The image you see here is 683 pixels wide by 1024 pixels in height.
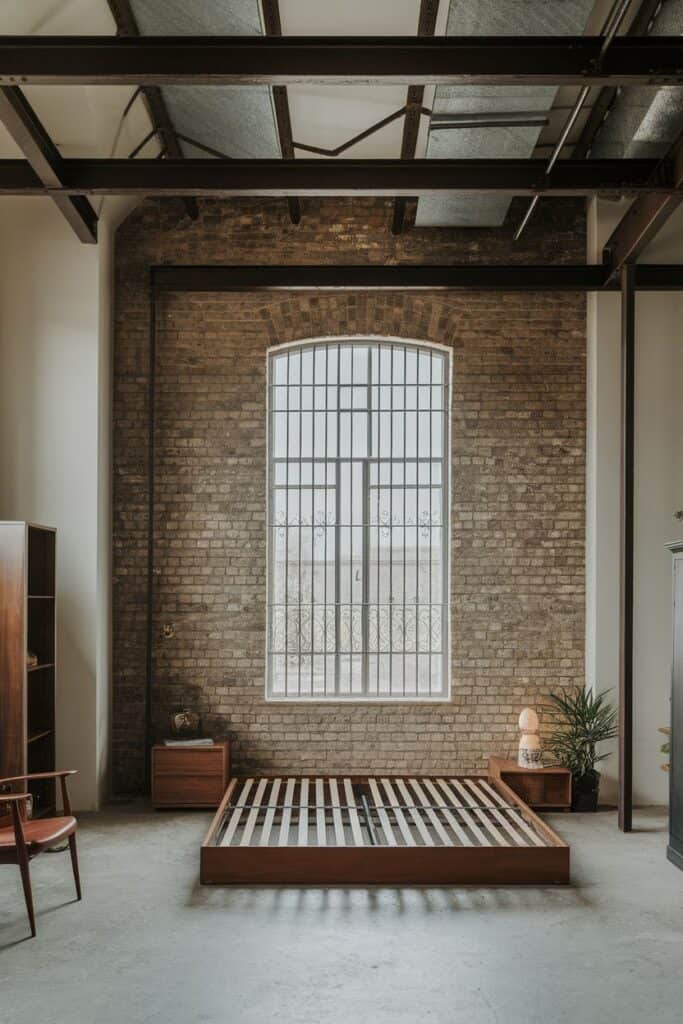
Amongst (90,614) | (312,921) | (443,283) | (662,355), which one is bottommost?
(312,921)

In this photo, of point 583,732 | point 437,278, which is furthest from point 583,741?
point 437,278

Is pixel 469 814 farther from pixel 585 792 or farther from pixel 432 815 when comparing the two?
pixel 585 792

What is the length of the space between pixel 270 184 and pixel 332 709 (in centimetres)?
430

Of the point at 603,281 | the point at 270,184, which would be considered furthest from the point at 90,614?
the point at 603,281

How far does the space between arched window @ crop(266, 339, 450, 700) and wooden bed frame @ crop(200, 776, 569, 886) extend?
3.50 ft

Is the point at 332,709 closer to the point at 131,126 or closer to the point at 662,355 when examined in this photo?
the point at 662,355

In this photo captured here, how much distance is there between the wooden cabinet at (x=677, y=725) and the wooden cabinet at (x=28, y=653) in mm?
4375

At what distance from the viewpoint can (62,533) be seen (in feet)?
24.7

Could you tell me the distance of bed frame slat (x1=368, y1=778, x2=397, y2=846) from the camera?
5.97 metres

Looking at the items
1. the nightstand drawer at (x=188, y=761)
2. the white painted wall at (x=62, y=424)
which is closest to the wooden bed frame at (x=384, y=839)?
the nightstand drawer at (x=188, y=761)

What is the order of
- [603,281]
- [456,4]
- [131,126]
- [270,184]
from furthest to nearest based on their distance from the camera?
[603,281] < [131,126] < [270,184] < [456,4]

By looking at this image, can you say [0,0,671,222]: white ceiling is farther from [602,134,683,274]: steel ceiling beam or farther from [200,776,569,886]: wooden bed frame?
[200,776,569,886]: wooden bed frame

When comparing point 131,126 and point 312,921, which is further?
point 131,126

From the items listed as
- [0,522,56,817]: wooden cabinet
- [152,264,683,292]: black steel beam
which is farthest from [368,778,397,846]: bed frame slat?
[152,264,683,292]: black steel beam
